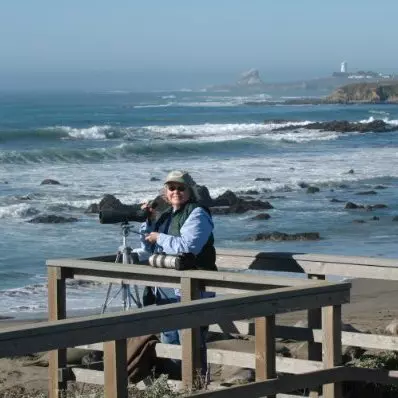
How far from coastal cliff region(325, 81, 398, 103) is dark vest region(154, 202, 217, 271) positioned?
370 ft

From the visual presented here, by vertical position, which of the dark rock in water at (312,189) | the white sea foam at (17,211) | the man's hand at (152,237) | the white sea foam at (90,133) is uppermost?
the man's hand at (152,237)

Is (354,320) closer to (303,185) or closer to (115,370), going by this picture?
(115,370)

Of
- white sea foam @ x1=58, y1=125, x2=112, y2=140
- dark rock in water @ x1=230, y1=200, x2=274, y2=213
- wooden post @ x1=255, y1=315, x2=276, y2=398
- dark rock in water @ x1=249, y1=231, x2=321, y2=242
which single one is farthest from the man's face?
white sea foam @ x1=58, y1=125, x2=112, y2=140

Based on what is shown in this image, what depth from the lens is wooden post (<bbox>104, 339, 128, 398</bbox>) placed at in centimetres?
532

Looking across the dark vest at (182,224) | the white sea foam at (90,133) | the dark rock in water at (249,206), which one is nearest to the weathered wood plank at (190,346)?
the dark vest at (182,224)

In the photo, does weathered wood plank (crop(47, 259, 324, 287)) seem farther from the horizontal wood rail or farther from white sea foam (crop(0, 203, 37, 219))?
white sea foam (crop(0, 203, 37, 219))

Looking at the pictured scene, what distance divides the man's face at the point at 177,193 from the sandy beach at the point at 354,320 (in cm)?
111

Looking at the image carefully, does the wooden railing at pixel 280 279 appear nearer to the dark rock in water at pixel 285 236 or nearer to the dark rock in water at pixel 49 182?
the dark rock in water at pixel 285 236

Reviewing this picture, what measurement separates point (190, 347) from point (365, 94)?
11684 cm

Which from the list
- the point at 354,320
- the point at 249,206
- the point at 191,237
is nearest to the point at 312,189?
the point at 249,206

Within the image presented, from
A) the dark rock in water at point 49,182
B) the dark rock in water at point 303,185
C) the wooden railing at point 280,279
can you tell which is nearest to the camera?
the wooden railing at point 280,279

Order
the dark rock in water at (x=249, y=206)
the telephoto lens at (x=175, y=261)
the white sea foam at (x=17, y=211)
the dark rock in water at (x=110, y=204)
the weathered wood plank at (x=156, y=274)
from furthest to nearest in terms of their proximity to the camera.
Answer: the dark rock in water at (x=249, y=206) < the white sea foam at (x=17, y=211) < the dark rock in water at (x=110, y=204) < the telephoto lens at (x=175, y=261) < the weathered wood plank at (x=156, y=274)

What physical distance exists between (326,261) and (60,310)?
156cm

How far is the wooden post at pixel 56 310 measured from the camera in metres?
6.92
